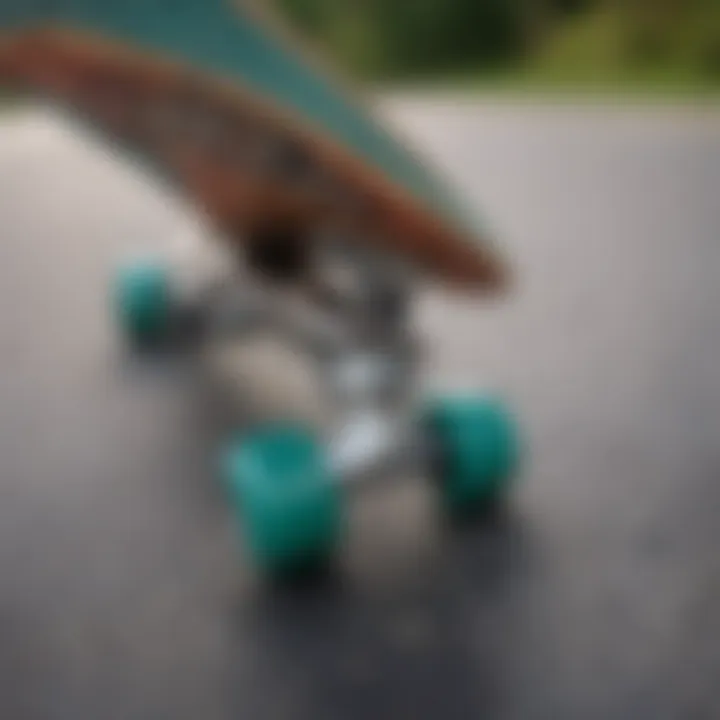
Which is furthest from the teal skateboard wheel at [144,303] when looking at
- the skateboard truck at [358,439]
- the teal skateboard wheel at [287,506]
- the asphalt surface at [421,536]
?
the teal skateboard wheel at [287,506]

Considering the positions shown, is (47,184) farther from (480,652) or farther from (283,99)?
(480,652)

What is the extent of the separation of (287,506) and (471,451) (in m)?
0.11

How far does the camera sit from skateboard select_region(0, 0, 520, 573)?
0.58m

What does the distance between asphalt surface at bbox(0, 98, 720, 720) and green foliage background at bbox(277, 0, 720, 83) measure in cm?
74

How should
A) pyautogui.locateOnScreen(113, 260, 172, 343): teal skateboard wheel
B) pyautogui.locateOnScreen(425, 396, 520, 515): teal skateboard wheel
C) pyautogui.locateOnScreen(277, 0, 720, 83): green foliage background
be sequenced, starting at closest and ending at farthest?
pyautogui.locateOnScreen(425, 396, 520, 515): teal skateboard wheel < pyautogui.locateOnScreen(113, 260, 172, 343): teal skateboard wheel < pyautogui.locateOnScreen(277, 0, 720, 83): green foliage background

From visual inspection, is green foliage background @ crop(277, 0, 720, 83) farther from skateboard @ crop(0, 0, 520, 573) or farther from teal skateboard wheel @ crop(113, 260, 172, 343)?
skateboard @ crop(0, 0, 520, 573)

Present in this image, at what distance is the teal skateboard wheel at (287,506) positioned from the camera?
1.94 ft

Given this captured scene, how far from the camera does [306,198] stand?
635 millimetres

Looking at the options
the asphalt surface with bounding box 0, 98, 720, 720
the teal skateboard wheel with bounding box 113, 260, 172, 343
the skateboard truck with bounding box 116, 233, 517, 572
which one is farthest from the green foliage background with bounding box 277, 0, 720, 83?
the skateboard truck with bounding box 116, 233, 517, 572

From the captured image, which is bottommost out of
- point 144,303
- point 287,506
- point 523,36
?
point 287,506

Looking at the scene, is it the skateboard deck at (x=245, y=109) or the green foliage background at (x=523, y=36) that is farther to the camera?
the green foliage background at (x=523, y=36)

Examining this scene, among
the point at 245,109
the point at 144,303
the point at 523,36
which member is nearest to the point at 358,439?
the point at 245,109

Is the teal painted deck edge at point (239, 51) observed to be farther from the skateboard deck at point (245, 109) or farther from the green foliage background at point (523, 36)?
the green foliage background at point (523, 36)

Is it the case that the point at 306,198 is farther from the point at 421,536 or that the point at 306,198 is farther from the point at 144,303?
the point at 144,303
